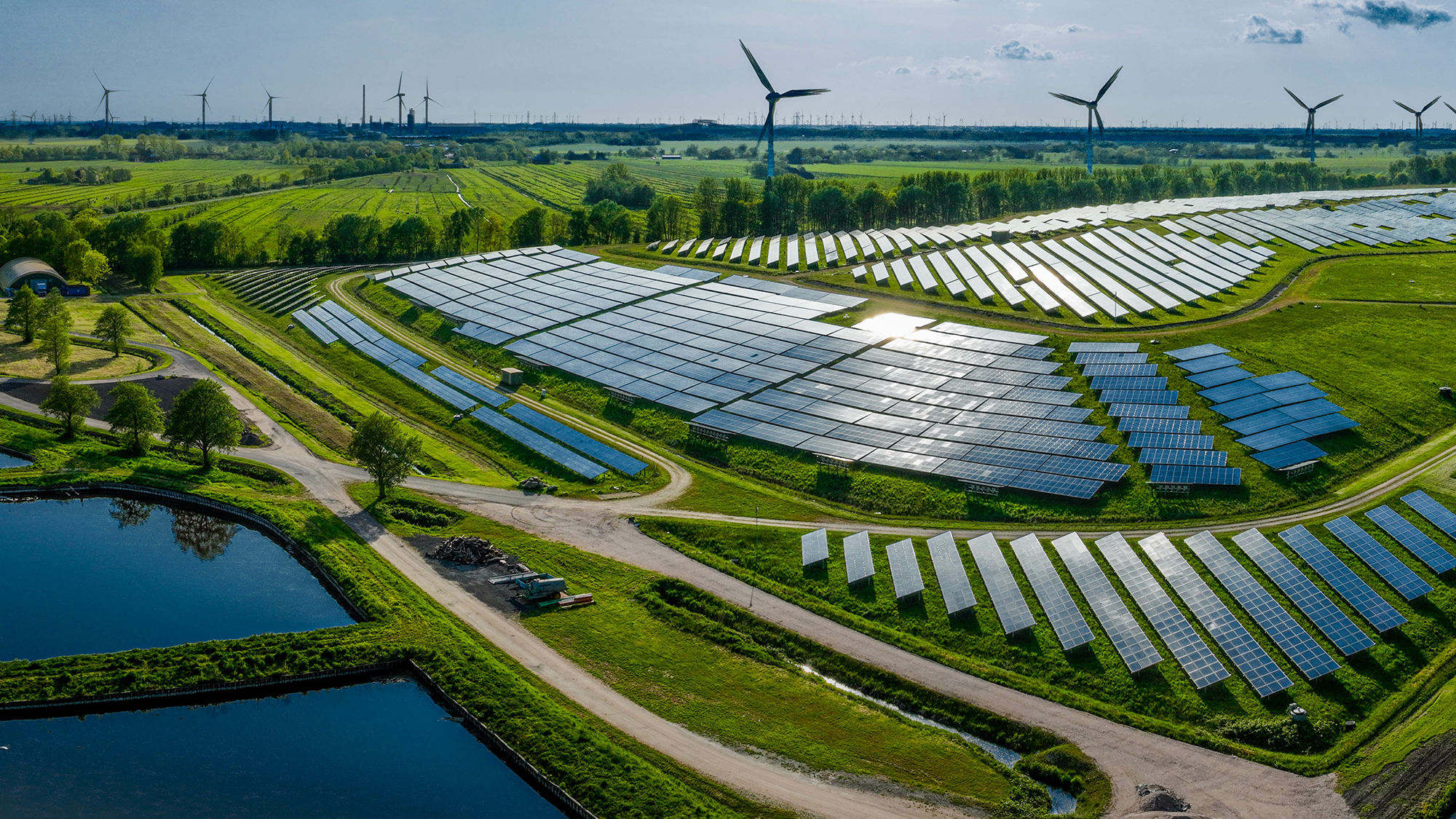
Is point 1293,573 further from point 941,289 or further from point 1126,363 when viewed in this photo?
point 941,289

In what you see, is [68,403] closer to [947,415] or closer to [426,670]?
[426,670]

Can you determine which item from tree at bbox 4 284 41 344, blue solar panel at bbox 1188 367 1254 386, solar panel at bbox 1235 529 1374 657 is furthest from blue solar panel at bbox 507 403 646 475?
tree at bbox 4 284 41 344

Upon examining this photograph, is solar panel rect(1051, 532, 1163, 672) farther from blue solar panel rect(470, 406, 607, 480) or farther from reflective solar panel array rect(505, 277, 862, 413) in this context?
reflective solar panel array rect(505, 277, 862, 413)

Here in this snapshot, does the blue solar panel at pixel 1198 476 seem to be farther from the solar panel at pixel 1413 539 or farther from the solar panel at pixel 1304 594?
the solar panel at pixel 1413 539

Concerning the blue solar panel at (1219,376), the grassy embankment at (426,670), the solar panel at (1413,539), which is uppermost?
the blue solar panel at (1219,376)

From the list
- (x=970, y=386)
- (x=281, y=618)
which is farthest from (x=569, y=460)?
(x=970, y=386)

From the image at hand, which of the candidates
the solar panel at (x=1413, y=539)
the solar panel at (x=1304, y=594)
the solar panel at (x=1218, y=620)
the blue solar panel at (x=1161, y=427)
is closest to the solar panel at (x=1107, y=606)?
the solar panel at (x=1218, y=620)
